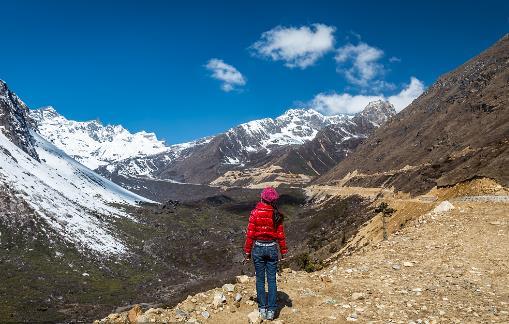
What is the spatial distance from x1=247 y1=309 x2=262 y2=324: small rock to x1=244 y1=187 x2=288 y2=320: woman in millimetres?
155

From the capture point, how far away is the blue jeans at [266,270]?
A: 16594mm

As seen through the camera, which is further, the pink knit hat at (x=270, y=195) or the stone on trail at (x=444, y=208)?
the stone on trail at (x=444, y=208)

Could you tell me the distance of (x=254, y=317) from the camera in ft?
54.2

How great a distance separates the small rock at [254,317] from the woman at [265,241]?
0.51 feet

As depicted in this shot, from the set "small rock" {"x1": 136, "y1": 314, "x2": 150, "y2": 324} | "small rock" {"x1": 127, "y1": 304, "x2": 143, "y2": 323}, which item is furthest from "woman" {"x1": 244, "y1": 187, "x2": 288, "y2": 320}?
"small rock" {"x1": 127, "y1": 304, "x2": 143, "y2": 323}

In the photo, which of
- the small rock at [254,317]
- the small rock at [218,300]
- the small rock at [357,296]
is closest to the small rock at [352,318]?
the small rock at [357,296]

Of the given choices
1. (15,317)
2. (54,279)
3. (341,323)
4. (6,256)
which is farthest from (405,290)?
(6,256)

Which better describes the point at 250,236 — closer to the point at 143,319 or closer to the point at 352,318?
the point at 352,318

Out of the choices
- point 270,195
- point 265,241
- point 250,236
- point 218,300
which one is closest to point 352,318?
point 265,241

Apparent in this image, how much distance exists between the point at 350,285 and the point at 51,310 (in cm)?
9897

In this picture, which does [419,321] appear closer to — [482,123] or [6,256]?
[6,256]

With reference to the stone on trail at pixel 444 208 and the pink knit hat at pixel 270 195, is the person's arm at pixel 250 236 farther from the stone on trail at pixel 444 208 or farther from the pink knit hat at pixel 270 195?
the stone on trail at pixel 444 208

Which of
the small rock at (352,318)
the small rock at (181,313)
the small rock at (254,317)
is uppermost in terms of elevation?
the small rock at (181,313)

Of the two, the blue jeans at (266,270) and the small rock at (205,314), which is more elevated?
the blue jeans at (266,270)
